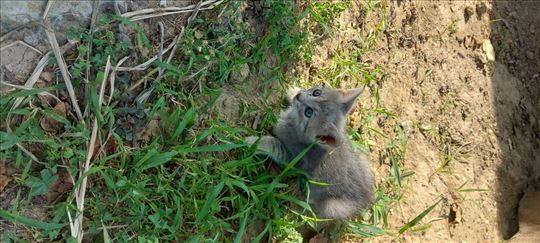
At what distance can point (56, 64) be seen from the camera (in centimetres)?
400

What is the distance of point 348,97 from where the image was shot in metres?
4.68

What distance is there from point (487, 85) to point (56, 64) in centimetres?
428

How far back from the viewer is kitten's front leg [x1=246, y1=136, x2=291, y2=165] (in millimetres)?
4641

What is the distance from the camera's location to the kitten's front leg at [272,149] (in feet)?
15.2

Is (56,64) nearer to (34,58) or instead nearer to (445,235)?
(34,58)

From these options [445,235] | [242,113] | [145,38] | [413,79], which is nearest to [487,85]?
[413,79]

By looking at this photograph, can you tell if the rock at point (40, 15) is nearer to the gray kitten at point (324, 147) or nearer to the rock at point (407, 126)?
the gray kitten at point (324, 147)

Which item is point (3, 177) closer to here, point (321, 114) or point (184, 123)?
point (184, 123)

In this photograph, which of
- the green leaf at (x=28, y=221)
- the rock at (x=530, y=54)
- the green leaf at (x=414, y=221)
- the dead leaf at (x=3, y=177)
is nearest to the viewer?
the green leaf at (x=28, y=221)

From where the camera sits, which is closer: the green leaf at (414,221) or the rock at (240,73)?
the rock at (240,73)

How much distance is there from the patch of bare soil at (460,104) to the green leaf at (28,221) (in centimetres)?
249

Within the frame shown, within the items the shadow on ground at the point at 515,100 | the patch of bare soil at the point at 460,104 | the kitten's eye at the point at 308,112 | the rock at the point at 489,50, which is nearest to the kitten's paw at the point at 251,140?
the kitten's eye at the point at 308,112

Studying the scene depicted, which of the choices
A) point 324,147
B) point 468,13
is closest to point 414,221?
point 324,147

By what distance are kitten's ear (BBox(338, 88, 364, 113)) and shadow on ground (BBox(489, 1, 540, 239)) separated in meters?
2.37
